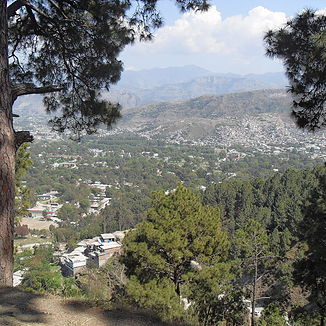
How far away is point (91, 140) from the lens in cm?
9250

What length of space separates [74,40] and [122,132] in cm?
10062

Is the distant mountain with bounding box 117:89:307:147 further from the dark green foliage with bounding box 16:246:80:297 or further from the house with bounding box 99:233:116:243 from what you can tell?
the dark green foliage with bounding box 16:246:80:297

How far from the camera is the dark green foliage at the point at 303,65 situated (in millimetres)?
3318

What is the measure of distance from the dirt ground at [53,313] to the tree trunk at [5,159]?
10.0 inches

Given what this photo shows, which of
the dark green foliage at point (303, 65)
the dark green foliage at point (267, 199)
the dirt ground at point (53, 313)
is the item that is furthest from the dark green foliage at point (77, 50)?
the dark green foliage at point (267, 199)

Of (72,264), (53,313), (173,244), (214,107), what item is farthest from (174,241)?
(214,107)

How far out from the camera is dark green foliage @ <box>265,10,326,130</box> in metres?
3.32

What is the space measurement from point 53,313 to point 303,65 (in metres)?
3.21

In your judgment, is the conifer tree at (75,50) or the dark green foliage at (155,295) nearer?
the conifer tree at (75,50)

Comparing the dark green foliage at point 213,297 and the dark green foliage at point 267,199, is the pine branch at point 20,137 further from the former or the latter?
the dark green foliage at point 267,199

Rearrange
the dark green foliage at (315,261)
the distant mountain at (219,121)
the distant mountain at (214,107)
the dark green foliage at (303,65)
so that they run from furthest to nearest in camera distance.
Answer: the distant mountain at (214,107)
the distant mountain at (219,121)
the dark green foliage at (315,261)
the dark green foliage at (303,65)

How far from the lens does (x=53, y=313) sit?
278cm

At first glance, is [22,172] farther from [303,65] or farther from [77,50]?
[303,65]

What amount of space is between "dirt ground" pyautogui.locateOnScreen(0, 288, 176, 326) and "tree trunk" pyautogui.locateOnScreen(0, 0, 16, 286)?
26 centimetres
